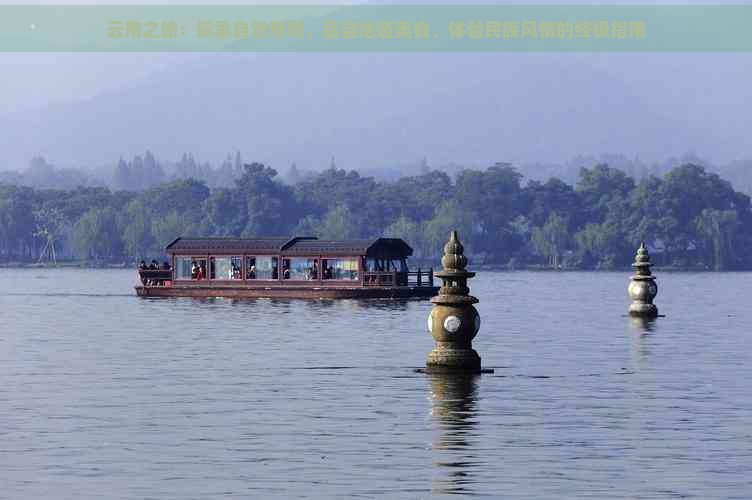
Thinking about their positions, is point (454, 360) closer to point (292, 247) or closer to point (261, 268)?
point (292, 247)

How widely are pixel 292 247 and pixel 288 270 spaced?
130 centimetres

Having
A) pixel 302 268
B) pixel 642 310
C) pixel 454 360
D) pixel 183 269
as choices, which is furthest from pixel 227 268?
pixel 454 360

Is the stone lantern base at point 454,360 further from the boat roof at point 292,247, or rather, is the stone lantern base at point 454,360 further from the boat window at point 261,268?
the boat window at point 261,268

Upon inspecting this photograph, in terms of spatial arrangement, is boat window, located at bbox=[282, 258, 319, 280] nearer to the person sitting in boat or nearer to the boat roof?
the person sitting in boat

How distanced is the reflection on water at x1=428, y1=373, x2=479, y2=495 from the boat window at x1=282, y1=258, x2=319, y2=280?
233ft

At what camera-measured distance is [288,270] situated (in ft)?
372

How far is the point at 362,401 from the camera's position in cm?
3653

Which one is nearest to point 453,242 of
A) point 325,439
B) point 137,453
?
point 325,439

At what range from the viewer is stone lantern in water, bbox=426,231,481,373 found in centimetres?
4041

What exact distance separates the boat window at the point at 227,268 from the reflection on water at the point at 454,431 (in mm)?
72629

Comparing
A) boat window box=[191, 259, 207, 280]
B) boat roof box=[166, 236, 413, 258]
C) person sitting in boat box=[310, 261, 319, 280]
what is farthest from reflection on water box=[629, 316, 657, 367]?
boat window box=[191, 259, 207, 280]

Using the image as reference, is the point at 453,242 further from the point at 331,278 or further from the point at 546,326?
the point at 331,278

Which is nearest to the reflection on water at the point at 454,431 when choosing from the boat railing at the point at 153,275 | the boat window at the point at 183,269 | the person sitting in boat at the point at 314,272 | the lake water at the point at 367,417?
the lake water at the point at 367,417

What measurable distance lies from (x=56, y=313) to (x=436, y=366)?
53.6 meters
